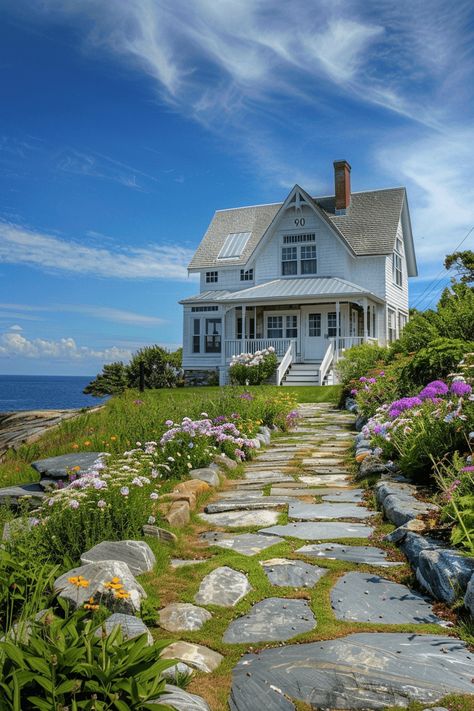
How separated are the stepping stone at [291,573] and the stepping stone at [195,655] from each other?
3.11 feet

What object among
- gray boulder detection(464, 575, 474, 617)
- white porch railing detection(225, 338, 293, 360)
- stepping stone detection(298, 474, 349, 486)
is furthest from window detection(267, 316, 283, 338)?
gray boulder detection(464, 575, 474, 617)

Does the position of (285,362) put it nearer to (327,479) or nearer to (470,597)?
(327,479)

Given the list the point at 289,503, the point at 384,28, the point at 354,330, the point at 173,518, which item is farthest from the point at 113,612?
the point at 354,330

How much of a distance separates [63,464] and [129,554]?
2902mm

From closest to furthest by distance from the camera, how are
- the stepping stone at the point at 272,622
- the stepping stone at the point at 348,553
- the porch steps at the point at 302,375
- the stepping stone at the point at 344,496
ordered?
the stepping stone at the point at 272,622, the stepping stone at the point at 348,553, the stepping stone at the point at 344,496, the porch steps at the point at 302,375

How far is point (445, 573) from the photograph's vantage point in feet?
11.2

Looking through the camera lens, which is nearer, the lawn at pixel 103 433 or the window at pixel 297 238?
the lawn at pixel 103 433

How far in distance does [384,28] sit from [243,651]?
10559mm

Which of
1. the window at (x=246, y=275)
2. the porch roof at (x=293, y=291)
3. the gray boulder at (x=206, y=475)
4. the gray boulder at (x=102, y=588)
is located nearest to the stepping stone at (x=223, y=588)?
the gray boulder at (x=102, y=588)

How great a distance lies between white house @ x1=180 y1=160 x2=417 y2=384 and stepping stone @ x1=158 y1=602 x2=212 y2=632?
19.4 m

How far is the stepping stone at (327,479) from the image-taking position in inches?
260

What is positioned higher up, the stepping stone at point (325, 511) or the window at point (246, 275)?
the window at point (246, 275)

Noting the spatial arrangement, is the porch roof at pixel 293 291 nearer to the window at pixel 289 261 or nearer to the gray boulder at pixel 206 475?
the window at pixel 289 261

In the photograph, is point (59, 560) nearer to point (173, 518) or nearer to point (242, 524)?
point (173, 518)
